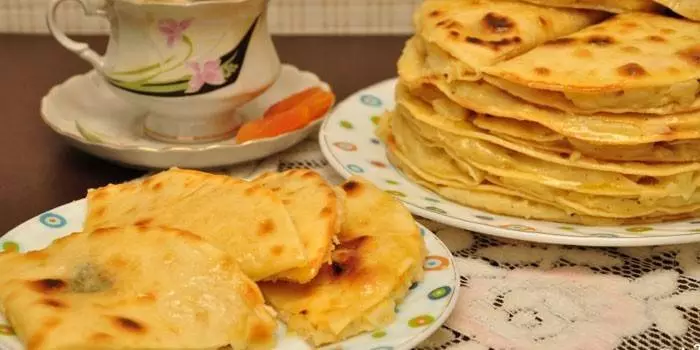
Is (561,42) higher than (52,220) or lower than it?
higher

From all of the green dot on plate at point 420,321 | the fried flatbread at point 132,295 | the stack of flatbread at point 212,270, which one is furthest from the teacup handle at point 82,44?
the green dot on plate at point 420,321

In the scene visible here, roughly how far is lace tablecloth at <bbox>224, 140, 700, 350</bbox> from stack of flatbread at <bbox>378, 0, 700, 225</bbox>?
0.05 metres

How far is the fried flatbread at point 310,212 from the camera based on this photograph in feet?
3.14

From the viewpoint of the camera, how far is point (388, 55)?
6.91 ft

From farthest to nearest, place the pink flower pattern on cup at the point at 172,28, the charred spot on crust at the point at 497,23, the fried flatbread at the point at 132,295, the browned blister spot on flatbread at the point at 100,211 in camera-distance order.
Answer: the pink flower pattern on cup at the point at 172,28 < the charred spot on crust at the point at 497,23 < the browned blister spot on flatbread at the point at 100,211 < the fried flatbread at the point at 132,295

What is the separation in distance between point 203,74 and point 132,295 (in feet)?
2.21

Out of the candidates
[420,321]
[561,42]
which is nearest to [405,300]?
[420,321]

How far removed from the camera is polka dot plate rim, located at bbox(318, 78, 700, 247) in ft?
3.79

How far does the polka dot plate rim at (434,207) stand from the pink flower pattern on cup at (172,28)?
0.90ft

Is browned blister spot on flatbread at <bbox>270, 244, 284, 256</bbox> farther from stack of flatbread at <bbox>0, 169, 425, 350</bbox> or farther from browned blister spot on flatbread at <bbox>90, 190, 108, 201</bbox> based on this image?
browned blister spot on flatbread at <bbox>90, 190, 108, 201</bbox>

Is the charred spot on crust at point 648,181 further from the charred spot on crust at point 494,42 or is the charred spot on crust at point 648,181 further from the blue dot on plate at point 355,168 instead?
the blue dot on plate at point 355,168

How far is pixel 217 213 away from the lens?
40.6 inches

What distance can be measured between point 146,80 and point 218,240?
595mm

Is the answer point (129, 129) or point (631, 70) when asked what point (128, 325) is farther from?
point (129, 129)
